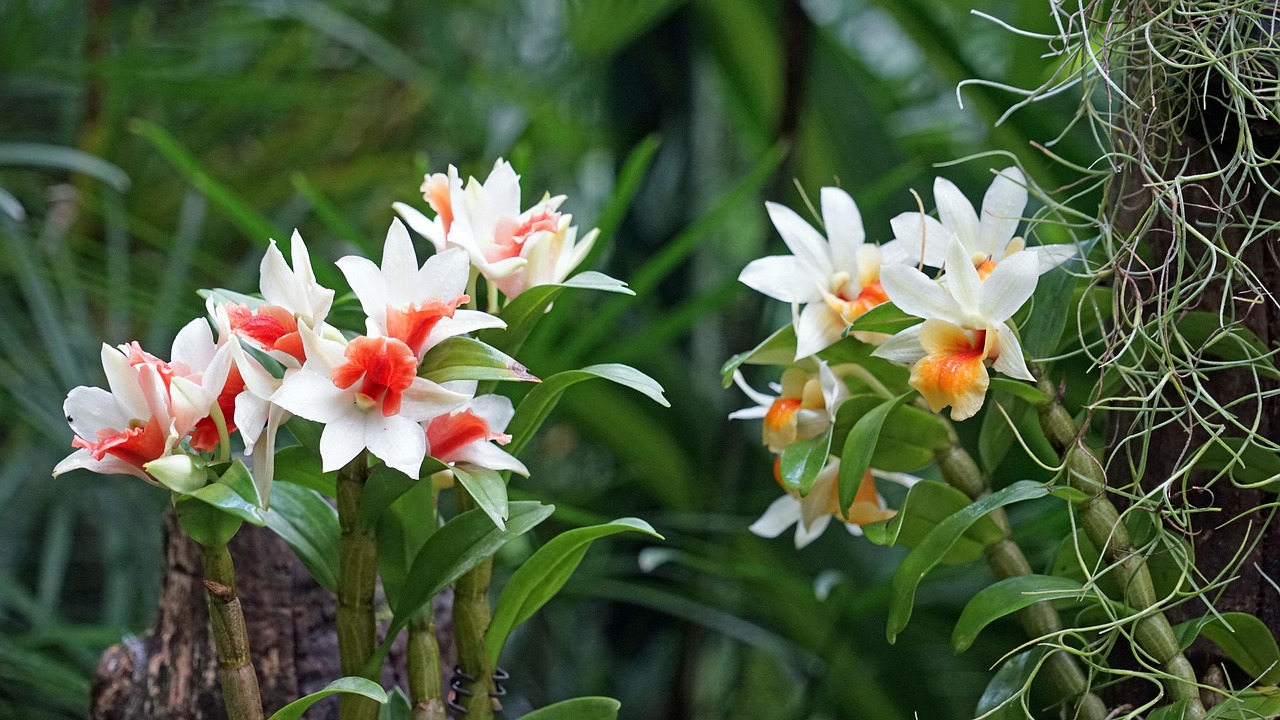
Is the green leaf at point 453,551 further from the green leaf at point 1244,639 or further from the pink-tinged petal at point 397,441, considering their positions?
the green leaf at point 1244,639

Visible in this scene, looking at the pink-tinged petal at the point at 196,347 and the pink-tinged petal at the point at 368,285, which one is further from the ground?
the pink-tinged petal at the point at 196,347

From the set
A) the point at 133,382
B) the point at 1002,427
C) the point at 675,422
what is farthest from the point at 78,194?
the point at 1002,427

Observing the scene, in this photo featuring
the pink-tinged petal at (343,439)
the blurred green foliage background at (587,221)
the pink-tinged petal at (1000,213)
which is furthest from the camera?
the blurred green foliage background at (587,221)

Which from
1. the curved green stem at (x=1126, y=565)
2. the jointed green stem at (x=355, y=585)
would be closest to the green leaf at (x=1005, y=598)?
the curved green stem at (x=1126, y=565)

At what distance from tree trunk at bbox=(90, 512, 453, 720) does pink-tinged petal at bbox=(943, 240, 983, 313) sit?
0.34m

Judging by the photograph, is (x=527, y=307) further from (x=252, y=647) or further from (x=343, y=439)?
(x=252, y=647)

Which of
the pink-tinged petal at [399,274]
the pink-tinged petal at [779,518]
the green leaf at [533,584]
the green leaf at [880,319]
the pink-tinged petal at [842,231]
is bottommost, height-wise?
the pink-tinged petal at [779,518]

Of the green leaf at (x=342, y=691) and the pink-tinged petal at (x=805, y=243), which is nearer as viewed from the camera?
the green leaf at (x=342, y=691)

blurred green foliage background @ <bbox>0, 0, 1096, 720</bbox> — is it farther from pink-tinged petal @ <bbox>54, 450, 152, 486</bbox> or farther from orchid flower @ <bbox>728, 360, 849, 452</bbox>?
pink-tinged petal @ <bbox>54, 450, 152, 486</bbox>

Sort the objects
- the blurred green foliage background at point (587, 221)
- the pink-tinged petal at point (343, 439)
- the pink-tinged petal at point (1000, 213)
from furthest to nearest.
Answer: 1. the blurred green foliage background at point (587, 221)
2. the pink-tinged petal at point (1000, 213)
3. the pink-tinged petal at point (343, 439)

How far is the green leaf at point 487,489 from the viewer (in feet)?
1.19

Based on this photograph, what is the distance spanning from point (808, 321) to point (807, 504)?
0.09 metres

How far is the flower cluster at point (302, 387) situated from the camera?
13.8 inches

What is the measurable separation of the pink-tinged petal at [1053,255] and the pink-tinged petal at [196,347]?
0.32 metres
